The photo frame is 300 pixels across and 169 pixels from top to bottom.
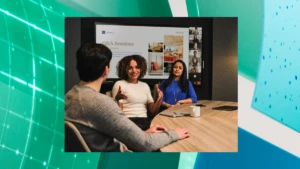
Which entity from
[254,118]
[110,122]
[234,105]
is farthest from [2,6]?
[254,118]

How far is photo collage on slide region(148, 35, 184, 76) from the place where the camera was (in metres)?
2.74

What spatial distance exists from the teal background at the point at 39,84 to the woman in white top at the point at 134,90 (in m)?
0.32

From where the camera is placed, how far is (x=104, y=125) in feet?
8.09

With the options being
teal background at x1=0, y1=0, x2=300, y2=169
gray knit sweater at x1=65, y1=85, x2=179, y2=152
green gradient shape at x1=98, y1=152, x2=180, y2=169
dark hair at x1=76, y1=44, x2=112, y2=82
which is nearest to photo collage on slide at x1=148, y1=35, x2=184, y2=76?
teal background at x1=0, y1=0, x2=300, y2=169

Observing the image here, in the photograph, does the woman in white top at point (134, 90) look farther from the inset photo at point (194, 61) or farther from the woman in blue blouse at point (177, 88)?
the inset photo at point (194, 61)

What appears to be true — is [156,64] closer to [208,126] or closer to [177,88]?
[177,88]

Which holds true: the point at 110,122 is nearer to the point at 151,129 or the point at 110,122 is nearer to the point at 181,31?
the point at 151,129

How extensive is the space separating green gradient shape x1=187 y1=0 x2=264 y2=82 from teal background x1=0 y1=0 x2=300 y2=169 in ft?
0.03

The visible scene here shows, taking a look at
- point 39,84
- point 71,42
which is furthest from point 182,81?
point 39,84

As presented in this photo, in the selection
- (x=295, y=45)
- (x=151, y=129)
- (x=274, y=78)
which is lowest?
(x=151, y=129)

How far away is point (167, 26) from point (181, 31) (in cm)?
11

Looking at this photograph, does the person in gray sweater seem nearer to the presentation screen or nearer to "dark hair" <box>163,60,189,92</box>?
the presentation screen

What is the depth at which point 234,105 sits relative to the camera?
275 cm

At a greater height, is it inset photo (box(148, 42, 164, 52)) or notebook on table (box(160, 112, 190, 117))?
inset photo (box(148, 42, 164, 52))
